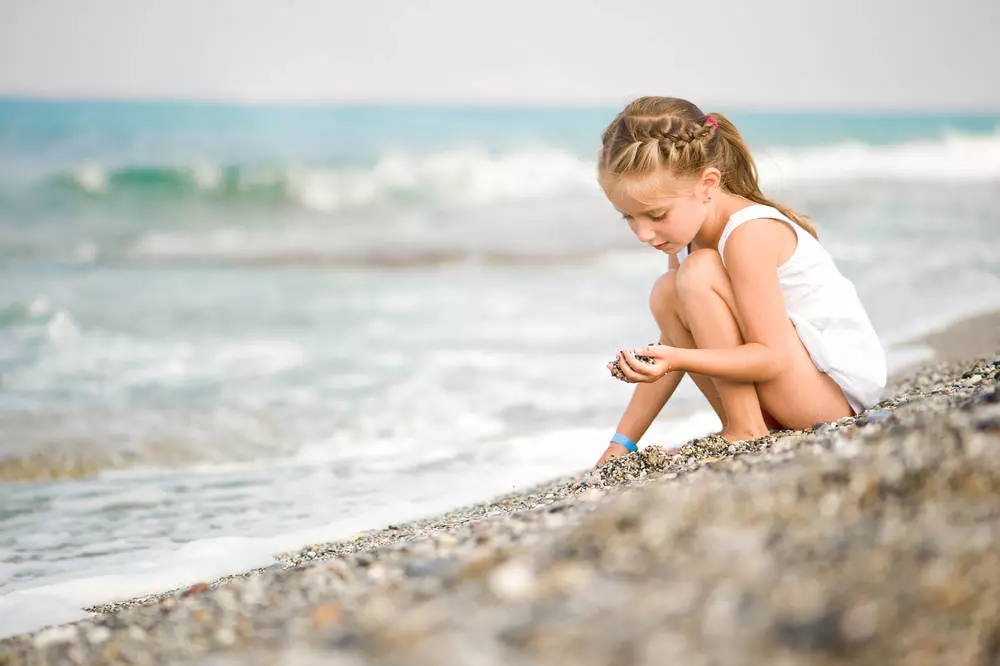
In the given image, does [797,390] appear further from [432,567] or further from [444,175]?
[444,175]

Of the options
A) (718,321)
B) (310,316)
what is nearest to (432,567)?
(718,321)

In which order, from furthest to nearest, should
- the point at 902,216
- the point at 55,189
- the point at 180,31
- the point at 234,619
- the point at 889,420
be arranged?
the point at 180,31, the point at 55,189, the point at 902,216, the point at 889,420, the point at 234,619

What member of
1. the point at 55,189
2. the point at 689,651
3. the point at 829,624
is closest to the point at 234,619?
the point at 689,651

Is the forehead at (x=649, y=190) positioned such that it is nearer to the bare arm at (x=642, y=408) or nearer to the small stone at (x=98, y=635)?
the bare arm at (x=642, y=408)

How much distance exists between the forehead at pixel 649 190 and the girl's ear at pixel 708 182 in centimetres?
5

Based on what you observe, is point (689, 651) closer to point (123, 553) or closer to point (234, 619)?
point (234, 619)

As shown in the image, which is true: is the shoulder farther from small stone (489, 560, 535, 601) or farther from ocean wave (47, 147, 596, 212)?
ocean wave (47, 147, 596, 212)

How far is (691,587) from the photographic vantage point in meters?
1.23

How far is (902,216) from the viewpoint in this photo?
12.4 m

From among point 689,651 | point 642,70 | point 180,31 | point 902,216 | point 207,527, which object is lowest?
point 207,527

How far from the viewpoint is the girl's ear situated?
275 cm

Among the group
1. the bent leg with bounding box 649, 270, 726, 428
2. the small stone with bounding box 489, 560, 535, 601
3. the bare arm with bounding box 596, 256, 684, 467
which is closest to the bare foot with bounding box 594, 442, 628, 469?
the bare arm with bounding box 596, 256, 684, 467

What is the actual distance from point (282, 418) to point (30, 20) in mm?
18797

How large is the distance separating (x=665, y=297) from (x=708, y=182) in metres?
0.39
